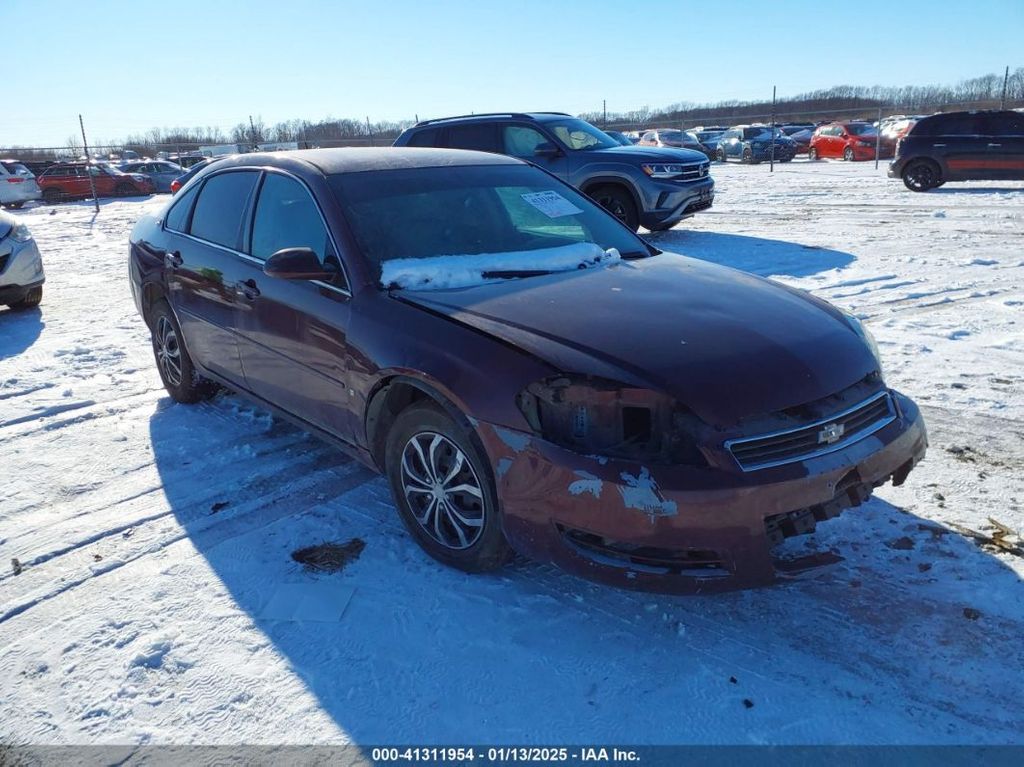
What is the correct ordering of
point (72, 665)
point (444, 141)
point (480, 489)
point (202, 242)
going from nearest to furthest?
1. point (72, 665)
2. point (480, 489)
3. point (202, 242)
4. point (444, 141)

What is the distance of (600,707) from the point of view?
7.82ft

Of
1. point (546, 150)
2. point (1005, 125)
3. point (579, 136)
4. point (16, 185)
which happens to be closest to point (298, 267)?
point (546, 150)

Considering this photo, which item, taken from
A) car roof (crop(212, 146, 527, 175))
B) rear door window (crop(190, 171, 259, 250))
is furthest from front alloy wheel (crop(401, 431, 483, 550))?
rear door window (crop(190, 171, 259, 250))

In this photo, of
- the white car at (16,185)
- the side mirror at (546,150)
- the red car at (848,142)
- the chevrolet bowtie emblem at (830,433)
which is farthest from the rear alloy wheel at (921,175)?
the white car at (16,185)

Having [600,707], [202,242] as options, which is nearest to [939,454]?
[600,707]

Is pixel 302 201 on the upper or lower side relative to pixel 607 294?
upper

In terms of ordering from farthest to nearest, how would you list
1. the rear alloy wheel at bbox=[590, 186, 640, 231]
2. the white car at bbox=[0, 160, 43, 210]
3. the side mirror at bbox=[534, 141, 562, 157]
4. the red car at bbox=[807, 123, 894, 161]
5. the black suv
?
1. the red car at bbox=[807, 123, 894, 161]
2. the white car at bbox=[0, 160, 43, 210]
3. the black suv
4. the side mirror at bbox=[534, 141, 562, 157]
5. the rear alloy wheel at bbox=[590, 186, 640, 231]

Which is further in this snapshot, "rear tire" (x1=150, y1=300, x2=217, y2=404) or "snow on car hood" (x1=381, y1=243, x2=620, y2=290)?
"rear tire" (x1=150, y1=300, x2=217, y2=404)

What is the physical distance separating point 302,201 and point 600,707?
2709mm

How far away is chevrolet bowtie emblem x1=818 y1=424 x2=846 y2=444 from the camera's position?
103 inches

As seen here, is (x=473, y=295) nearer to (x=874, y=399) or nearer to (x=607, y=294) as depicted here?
(x=607, y=294)

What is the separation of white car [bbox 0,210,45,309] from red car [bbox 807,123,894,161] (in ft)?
82.8

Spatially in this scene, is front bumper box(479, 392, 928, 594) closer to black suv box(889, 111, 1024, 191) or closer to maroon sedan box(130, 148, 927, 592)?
maroon sedan box(130, 148, 927, 592)

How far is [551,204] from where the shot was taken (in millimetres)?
4156
